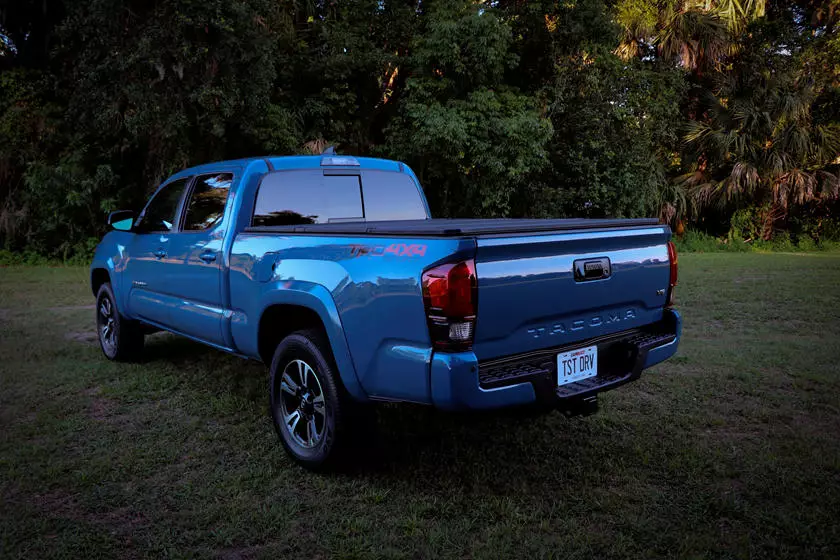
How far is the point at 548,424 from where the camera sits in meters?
4.51

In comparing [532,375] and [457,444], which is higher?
[532,375]

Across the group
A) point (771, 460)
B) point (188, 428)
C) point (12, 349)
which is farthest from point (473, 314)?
point (12, 349)

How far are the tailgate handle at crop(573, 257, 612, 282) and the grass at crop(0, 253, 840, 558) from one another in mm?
1114

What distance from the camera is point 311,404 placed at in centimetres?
378

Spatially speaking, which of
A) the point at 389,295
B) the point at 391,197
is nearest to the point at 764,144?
the point at 391,197

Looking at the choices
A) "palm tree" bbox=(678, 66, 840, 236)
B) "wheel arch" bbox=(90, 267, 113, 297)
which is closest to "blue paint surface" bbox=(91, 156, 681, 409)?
"wheel arch" bbox=(90, 267, 113, 297)

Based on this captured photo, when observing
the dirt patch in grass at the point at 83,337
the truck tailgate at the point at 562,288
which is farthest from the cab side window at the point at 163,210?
the truck tailgate at the point at 562,288

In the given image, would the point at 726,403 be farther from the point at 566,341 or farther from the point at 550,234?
the point at 550,234

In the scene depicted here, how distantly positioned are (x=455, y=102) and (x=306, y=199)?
12.4m

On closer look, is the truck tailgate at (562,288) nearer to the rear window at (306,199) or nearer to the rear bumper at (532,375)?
the rear bumper at (532,375)

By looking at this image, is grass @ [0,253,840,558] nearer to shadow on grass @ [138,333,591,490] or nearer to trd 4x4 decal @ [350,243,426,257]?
shadow on grass @ [138,333,591,490]

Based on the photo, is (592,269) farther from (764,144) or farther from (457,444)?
(764,144)

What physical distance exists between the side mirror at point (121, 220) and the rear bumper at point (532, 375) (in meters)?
Result: 4.00

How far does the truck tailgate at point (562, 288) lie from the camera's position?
9.88ft
